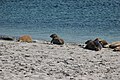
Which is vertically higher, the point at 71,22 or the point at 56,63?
the point at 71,22

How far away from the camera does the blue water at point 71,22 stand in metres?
20.0

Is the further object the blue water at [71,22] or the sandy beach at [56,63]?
the blue water at [71,22]

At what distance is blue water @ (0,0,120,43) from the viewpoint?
20.0 m

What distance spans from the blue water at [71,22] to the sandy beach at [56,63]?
4488 mm

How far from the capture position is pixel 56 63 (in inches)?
439

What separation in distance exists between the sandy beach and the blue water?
4.49 metres

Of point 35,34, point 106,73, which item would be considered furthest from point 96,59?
point 35,34

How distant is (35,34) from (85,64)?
900 cm

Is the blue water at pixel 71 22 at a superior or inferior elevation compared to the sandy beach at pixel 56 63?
superior

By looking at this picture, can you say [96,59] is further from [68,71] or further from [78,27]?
[78,27]

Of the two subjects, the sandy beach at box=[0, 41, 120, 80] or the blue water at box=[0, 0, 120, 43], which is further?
the blue water at box=[0, 0, 120, 43]

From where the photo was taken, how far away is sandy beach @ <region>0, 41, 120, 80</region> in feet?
32.3

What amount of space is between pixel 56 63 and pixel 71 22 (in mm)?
14039

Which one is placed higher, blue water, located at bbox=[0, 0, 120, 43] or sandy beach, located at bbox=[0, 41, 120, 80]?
blue water, located at bbox=[0, 0, 120, 43]
